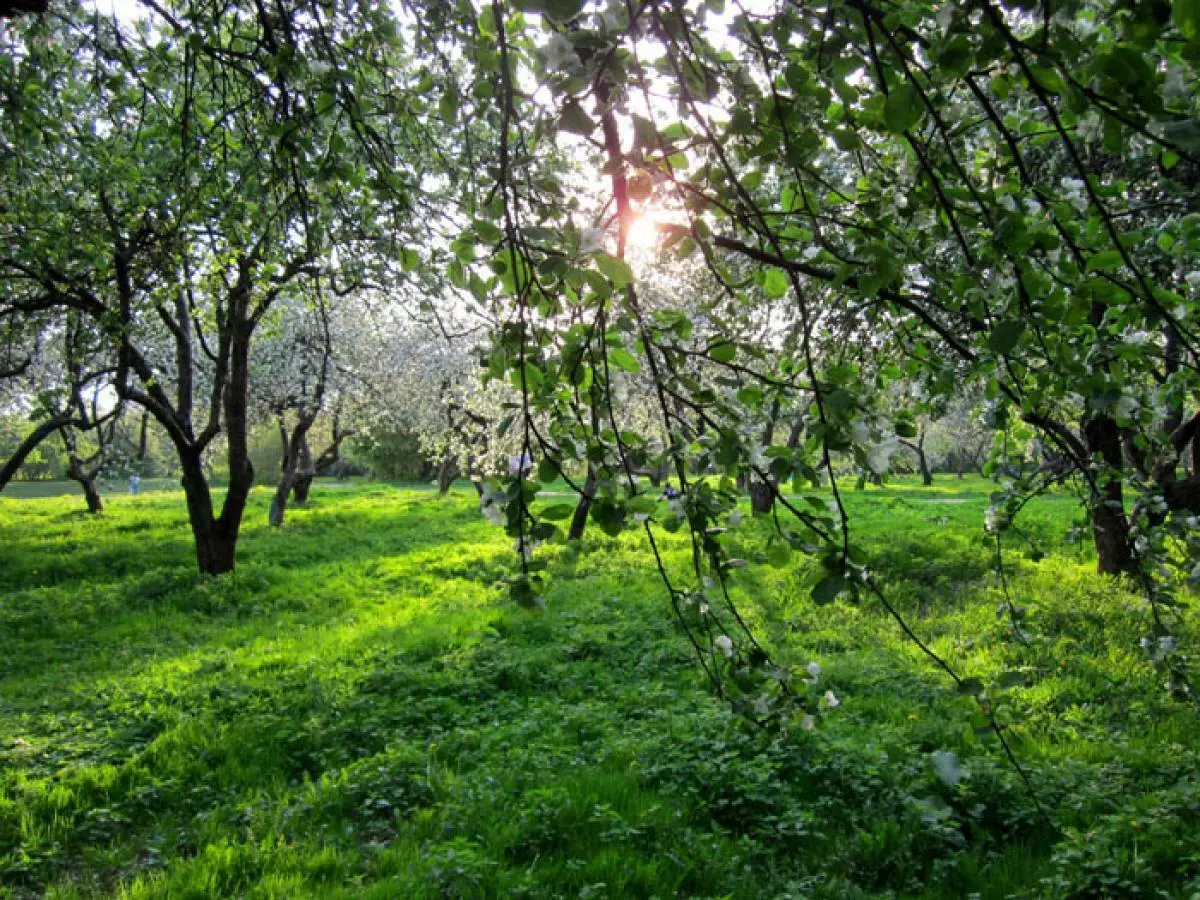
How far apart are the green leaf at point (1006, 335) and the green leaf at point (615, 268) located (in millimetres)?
581

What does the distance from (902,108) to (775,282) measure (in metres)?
0.67

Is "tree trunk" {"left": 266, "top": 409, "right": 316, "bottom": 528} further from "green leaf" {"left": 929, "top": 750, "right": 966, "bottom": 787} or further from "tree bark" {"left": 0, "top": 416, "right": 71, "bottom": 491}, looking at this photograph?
"green leaf" {"left": 929, "top": 750, "right": 966, "bottom": 787}

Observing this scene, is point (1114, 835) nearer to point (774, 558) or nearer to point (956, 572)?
point (774, 558)

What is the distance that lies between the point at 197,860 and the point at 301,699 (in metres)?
2.58

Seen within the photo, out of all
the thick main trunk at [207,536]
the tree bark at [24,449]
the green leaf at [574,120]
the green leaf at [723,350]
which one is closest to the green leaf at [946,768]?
the green leaf at [723,350]

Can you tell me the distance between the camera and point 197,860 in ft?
14.0

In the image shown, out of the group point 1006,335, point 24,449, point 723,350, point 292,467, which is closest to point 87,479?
point 292,467

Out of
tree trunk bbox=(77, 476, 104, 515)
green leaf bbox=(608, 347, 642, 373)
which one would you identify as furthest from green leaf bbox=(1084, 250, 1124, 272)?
tree trunk bbox=(77, 476, 104, 515)

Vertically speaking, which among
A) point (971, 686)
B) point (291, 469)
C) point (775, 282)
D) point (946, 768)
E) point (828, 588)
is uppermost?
point (775, 282)

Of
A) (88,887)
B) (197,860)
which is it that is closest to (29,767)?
(88,887)

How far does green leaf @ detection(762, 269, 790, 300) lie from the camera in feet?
5.74

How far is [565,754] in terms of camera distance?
562 cm

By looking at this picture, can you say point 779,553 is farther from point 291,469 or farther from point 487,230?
point 291,469

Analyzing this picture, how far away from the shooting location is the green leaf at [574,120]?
3.73 feet
